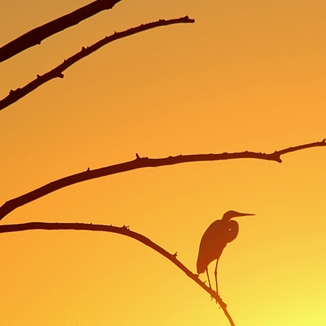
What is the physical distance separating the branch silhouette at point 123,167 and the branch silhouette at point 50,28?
300mm

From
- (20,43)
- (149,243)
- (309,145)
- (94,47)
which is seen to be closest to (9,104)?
(20,43)

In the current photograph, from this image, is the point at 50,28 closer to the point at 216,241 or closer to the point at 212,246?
the point at 212,246

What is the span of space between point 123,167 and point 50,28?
1.14 feet

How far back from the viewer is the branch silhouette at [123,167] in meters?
1.94

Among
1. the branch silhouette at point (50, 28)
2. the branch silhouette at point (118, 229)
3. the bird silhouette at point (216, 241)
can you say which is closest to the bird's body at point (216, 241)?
the bird silhouette at point (216, 241)

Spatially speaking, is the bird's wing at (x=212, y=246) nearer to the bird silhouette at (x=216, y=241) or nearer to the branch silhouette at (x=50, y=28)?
the bird silhouette at (x=216, y=241)

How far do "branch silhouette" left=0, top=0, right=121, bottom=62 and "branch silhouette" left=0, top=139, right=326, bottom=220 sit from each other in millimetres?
300

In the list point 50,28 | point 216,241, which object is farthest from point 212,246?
point 50,28

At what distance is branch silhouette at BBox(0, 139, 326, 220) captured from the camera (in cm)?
194

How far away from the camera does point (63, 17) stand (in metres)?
1.89

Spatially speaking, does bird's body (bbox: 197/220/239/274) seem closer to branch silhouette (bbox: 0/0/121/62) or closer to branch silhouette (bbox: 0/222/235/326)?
branch silhouette (bbox: 0/222/235/326)

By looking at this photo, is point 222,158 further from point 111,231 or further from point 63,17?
point 63,17

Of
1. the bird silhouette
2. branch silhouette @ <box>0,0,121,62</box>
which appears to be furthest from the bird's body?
branch silhouette @ <box>0,0,121,62</box>

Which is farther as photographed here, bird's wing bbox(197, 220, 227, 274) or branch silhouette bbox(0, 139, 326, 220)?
bird's wing bbox(197, 220, 227, 274)
